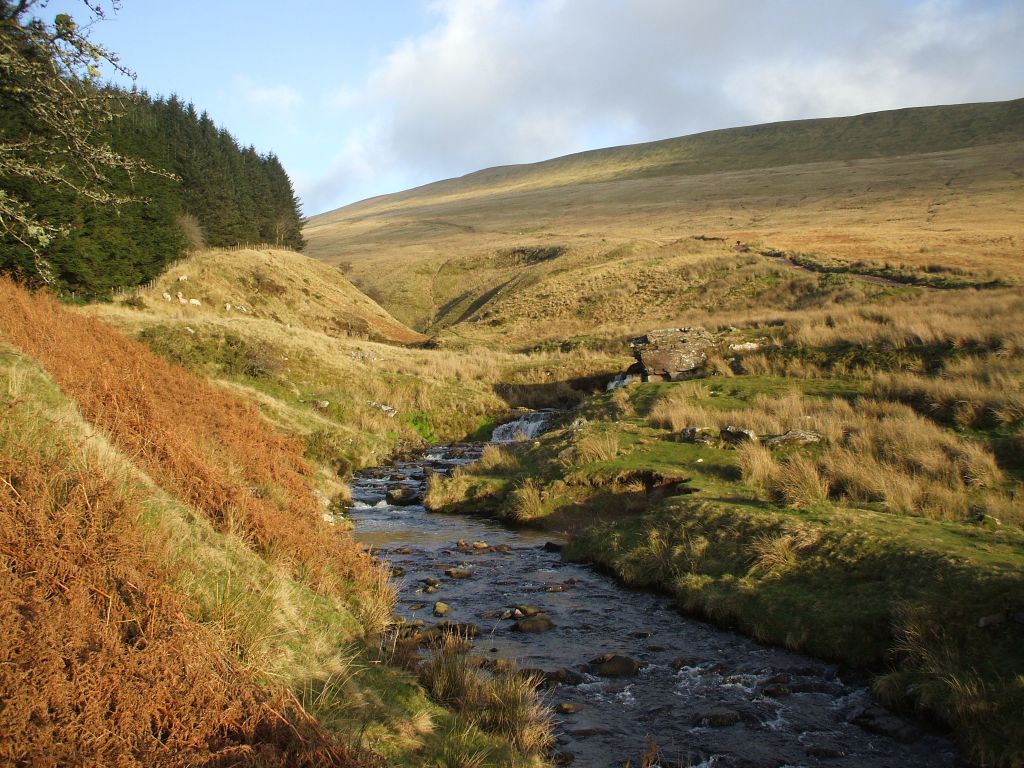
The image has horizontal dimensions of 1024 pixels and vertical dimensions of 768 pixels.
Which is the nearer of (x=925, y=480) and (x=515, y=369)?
(x=925, y=480)

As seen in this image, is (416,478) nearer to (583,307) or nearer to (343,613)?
(343,613)

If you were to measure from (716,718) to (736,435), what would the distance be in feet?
34.7

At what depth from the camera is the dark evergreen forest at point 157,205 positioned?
3042 cm

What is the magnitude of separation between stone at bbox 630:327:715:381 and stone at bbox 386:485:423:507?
42.7 feet

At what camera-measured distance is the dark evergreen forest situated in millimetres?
30416

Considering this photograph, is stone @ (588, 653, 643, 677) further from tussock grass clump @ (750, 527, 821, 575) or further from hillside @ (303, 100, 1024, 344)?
hillside @ (303, 100, 1024, 344)

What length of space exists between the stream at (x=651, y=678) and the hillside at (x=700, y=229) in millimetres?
41541

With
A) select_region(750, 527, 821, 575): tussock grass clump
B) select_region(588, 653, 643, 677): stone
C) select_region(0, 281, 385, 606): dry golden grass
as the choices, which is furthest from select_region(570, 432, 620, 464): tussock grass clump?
select_region(588, 653, 643, 677): stone

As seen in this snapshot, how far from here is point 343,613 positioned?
344 inches

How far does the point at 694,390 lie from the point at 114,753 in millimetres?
20810

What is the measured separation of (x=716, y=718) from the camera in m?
8.11

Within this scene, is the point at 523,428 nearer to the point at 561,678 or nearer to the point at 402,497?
the point at 402,497

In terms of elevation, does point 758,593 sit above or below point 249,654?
below

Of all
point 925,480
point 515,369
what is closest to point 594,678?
point 925,480
